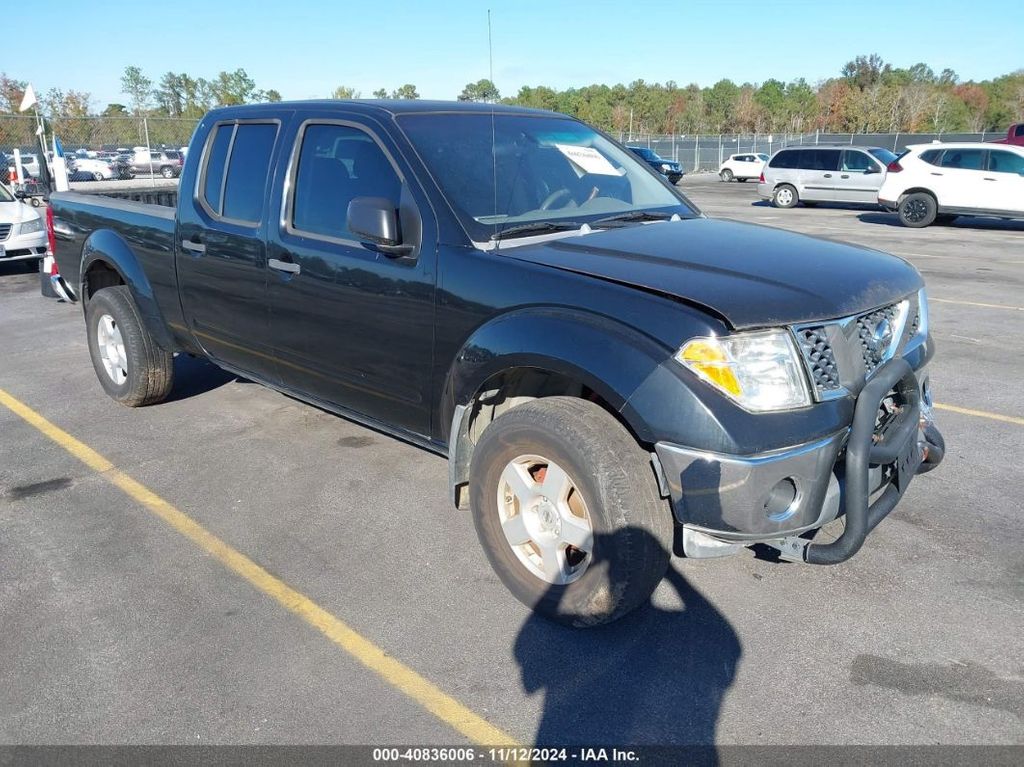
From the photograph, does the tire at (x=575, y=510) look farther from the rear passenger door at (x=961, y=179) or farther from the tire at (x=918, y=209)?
the tire at (x=918, y=209)

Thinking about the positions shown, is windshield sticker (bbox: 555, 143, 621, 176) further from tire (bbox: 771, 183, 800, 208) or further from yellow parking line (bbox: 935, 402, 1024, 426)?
tire (bbox: 771, 183, 800, 208)

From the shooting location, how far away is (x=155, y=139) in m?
27.7

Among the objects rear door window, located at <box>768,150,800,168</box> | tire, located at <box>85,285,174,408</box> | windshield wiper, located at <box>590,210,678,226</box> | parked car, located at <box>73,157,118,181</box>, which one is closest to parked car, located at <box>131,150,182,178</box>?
parked car, located at <box>73,157,118,181</box>

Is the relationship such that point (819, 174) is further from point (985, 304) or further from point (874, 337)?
point (874, 337)

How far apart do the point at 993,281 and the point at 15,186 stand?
1472 cm

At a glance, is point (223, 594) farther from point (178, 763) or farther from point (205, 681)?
point (178, 763)

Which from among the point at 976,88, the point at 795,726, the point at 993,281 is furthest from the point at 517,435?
the point at 976,88

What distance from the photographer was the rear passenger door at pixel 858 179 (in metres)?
20.2

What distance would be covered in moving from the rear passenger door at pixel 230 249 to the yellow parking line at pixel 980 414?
14.5ft

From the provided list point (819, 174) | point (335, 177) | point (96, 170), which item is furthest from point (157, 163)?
point (335, 177)

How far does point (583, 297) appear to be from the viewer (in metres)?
2.85

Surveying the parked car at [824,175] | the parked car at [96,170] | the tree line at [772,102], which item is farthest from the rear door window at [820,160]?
the tree line at [772,102]

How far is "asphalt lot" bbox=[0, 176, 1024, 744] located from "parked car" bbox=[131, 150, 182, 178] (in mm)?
22648

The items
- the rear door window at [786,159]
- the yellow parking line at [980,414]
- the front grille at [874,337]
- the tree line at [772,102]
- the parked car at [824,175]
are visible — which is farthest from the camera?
the tree line at [772,102]
